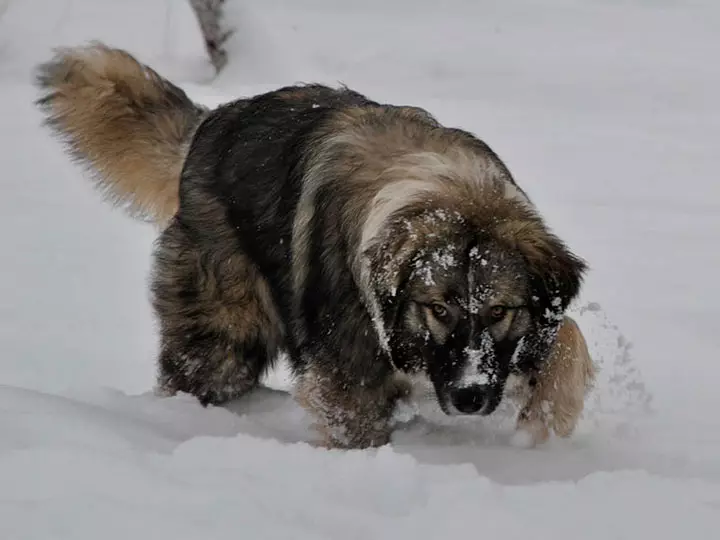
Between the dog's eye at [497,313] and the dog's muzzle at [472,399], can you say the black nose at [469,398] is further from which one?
the dog's eye at [497,313]

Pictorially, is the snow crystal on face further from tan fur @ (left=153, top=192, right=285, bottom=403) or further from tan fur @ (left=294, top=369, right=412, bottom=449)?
tan fur @ (left=153, top=192, right=285, bottom=403)

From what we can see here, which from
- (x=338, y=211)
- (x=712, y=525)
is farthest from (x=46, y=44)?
(x=712, y=525)

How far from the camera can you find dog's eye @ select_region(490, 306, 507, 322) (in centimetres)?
376

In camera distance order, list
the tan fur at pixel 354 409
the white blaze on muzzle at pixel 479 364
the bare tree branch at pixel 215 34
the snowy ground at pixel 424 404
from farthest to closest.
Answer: the bare tree branch at pixel 215 34 → the tan fur at pixel 354 409 → the white blaze on muzzle at pixel 479 364 → the snowy ground at pixel 424 404

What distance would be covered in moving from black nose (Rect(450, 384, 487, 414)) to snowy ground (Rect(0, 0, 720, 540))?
20 centimetres

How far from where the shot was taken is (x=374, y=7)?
47.1ft

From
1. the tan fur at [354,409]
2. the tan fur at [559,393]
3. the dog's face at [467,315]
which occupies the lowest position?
the tan fur at [354,409]

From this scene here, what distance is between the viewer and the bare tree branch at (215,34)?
12070 millimetres

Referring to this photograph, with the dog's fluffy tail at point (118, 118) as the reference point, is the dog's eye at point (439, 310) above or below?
A: below

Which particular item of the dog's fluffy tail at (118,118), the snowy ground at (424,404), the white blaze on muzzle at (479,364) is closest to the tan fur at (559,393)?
the snowy ground at (424,404)

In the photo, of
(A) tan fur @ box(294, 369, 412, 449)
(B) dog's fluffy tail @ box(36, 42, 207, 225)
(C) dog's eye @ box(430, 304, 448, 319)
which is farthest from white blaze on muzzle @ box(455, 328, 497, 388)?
(B) dog's fluffy tail @ box(36, 42, 207, 225)

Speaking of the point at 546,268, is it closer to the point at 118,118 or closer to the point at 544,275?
the point at 544,275

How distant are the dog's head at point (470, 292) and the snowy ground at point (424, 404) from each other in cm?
32

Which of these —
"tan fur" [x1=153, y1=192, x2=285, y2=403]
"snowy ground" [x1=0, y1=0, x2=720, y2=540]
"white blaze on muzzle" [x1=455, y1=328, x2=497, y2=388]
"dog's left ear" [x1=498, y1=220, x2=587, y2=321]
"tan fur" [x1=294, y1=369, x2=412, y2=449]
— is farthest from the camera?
"tan fur" [x1=153, y1=192, x2=285, y2=403]
